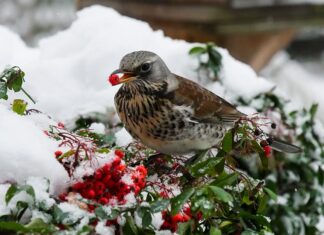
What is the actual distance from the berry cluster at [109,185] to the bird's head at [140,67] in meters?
0.65

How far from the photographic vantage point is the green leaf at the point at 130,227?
134 cm

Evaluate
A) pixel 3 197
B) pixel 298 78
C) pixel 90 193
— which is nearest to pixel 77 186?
pixel 90 193

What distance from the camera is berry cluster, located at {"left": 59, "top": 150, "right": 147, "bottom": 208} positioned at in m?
1.36

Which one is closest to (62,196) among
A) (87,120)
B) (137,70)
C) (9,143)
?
(9,143)

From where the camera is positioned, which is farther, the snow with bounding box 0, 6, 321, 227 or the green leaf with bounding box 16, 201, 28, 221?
the snow with bounding box 0, 6, 321, 227

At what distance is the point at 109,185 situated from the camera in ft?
4.52

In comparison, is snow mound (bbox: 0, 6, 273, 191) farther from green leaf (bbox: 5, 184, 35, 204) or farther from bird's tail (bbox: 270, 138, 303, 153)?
green leaf (bbox: 5, 184, 35, 204)

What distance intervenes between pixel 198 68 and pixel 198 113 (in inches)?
24.4

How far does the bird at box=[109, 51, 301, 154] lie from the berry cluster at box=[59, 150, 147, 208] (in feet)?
2.10

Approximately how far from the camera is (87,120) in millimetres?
2459

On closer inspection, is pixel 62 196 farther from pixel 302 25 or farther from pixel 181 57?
pixel 302 25

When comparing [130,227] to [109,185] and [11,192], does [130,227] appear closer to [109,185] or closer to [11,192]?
[109,185]

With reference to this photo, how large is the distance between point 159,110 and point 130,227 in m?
0.84

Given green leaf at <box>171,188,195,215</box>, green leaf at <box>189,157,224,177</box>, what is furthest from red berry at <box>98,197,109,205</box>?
green leaf at <box>189,157,224,177</box>
